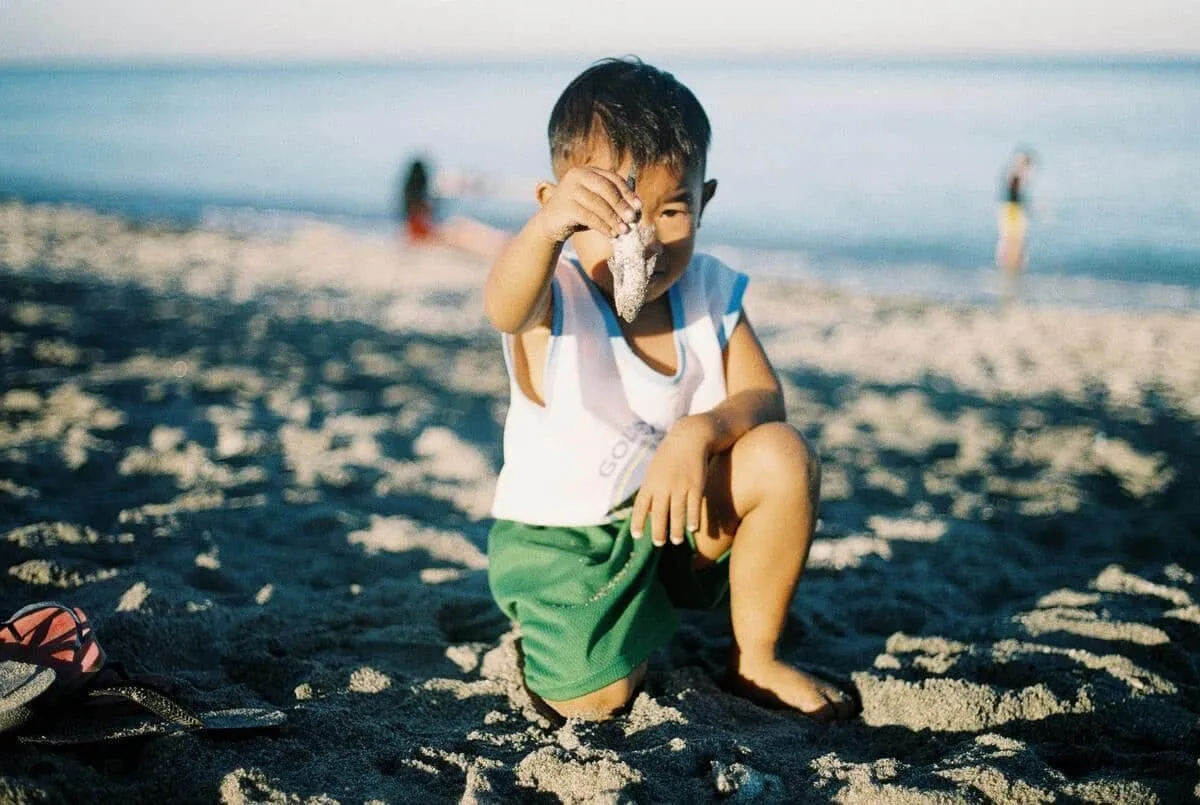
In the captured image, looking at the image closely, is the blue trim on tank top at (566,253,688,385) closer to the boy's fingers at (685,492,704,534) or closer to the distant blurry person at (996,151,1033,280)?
the boy's fingers at (685,492,704,534)

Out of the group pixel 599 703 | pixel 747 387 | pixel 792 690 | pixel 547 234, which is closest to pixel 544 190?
pixel 547 234

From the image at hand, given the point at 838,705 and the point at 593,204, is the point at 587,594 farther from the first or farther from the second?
the point at 593,204

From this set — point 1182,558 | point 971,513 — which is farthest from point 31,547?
point 1182,558

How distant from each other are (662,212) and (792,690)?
1059 millimetres

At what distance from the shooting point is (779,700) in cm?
200

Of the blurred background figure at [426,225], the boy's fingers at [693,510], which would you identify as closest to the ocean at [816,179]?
the blurred background figure at [426,225]

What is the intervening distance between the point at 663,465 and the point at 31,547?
1756 millimetres

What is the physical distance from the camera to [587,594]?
1.97 meters

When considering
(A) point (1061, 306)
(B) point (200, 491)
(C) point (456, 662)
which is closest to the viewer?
(C) point (456, 662)

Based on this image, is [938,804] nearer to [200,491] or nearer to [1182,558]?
[1182,558]

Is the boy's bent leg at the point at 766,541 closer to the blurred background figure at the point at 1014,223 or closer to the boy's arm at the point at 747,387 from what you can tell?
the boy's arm at the point at 747,387

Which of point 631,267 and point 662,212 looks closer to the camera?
point 631,267

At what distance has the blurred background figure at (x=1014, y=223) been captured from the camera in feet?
32.0

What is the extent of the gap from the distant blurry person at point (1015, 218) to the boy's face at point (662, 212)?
896 centimetres
